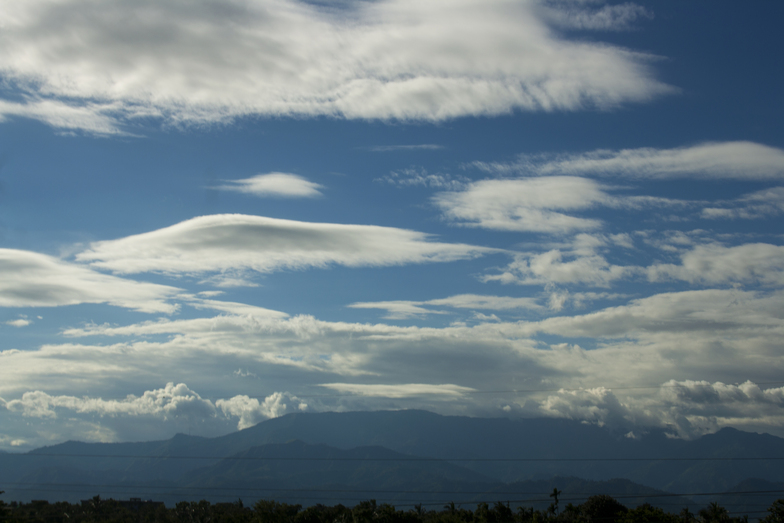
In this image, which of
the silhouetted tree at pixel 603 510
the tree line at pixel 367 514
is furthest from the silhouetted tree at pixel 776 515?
the silhouetted tree at pixel 603 510

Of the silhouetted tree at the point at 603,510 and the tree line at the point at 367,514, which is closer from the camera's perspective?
the tree line at the point at 367,514

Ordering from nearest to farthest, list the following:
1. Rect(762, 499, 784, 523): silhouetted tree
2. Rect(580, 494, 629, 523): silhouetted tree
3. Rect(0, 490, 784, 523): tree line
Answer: Rect(762, 499, 784, 523): silhouetted tree → Rect(0, 490, 784, 523): tree line → Rect(580, 494, 629, 523): silhouetted tree

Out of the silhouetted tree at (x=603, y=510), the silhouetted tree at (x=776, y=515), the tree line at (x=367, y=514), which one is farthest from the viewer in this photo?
the silhouetted tree at (x=603, y=510)

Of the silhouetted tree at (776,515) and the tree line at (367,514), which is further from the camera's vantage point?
the tree line at (367,514)

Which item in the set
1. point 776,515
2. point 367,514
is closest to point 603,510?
point 776,515

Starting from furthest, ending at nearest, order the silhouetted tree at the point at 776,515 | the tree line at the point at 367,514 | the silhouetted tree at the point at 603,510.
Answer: the silhouetted tree at the point at 603,510 < the tree line at the point at 367,514 < the silhouetted tree at the point at 776,515

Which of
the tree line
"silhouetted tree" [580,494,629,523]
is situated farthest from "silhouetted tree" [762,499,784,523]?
"silhouetted tree" [580,494,629,523]

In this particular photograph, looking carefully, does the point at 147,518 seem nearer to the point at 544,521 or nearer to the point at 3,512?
the point at 3,512

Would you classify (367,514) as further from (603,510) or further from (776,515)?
(776,515)

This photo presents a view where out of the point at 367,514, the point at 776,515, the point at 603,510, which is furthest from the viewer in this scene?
the point at 603,510

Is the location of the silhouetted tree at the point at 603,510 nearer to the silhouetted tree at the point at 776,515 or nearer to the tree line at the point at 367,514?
the tree line at the point at 367,514

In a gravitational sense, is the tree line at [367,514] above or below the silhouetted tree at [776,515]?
below

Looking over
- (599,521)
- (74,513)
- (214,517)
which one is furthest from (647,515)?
(74,513)

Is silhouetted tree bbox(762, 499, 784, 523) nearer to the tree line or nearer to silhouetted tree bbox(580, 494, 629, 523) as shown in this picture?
the tree line
